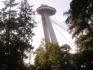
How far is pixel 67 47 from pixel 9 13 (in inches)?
597

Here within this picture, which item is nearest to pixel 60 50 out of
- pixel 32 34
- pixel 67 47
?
pixel 67 47

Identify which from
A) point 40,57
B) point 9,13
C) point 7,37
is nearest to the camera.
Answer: point 7,37

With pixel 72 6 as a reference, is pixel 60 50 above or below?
below

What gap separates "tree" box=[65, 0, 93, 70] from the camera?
1945 cm

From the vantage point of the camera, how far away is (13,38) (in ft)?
84.4

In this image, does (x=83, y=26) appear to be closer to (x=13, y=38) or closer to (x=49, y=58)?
(x=13, y=38)

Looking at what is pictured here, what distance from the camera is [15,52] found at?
81.1 ft

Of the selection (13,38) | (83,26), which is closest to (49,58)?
(13,38)

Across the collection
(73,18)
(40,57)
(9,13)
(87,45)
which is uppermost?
(9,13)

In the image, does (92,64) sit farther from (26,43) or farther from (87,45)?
(26,43)

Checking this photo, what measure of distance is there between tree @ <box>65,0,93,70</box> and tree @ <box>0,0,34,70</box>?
22.4 ft

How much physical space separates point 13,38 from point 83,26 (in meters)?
9.09

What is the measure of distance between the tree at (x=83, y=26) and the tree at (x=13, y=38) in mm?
6840

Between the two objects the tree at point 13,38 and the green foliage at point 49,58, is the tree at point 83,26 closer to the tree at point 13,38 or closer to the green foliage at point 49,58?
the tree at point 13,38
